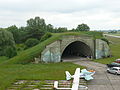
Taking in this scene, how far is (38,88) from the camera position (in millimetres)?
17219

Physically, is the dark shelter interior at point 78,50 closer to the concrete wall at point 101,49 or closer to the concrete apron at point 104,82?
the concrete wall at point 101,49

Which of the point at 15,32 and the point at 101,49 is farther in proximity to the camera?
the point at 15,32

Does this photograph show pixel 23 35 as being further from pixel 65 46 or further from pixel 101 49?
pixel 101 49

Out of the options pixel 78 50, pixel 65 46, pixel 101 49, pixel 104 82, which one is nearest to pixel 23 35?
pixel 78 50

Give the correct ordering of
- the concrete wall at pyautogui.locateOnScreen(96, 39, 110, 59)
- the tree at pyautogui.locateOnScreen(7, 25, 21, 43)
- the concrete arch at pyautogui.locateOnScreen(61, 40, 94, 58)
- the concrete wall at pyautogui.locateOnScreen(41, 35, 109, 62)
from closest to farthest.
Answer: the concrete wall at pyautogui.locateOnScreen(41, 35, 109, 62)
the concrete wall at pyautogui.locateOnScreen(96, 39, 110, 59)
the concrete arch at pyautogui.locateOnScreen(61, 40, 94, 58)
the tree at pyautogui.locateOnScreen(7, 25, 21, 43)

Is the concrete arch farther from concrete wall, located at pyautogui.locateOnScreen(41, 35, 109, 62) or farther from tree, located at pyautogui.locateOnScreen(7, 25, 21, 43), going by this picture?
tree, located at pyautogui.locateOnScreen(7, 25, 21, 43)

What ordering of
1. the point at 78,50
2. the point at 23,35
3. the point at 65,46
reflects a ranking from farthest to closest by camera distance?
1. the point at 23,35
2. the point at 78,50
3. the point at 65,46

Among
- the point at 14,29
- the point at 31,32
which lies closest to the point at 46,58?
the point at 31,32

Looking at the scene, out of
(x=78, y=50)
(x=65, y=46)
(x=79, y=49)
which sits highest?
(x=65, y=46)

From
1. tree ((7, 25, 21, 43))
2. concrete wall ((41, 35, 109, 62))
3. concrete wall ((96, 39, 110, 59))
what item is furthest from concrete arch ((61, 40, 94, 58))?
tree ((7, 25, 21, 43))

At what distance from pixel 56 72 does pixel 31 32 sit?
50564 millimetres

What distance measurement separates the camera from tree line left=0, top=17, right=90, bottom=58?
4697 cm

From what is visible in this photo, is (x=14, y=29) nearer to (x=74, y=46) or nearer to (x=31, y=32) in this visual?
(x=31, y=32)

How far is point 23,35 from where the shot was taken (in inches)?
2931
